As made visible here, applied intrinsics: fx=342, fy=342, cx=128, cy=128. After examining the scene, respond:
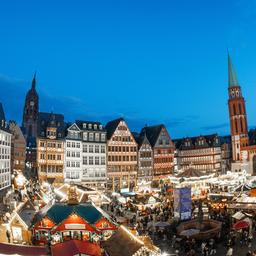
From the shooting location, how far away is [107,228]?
2242 cm

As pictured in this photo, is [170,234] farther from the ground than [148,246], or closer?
closer

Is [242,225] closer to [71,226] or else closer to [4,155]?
[71,226]

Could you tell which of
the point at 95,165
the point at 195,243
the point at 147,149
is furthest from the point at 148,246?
the point at 147,149

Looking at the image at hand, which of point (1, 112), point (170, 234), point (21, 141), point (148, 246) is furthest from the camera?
point (21, 141)

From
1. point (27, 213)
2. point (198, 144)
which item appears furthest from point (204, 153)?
point (27, 213)

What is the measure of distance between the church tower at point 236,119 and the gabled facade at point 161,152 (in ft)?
71.3

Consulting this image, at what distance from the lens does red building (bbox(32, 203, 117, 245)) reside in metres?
21.9

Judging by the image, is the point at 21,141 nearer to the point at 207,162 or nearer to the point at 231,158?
the point at 207,162

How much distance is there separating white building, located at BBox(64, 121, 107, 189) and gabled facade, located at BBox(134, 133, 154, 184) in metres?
8.57

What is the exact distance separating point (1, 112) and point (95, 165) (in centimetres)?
2059

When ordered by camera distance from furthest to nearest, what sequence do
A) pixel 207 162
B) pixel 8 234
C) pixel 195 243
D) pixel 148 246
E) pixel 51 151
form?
pixel 207 162 < pixel 51 151 < pixel 195 243 < pixel 8 234 < pixel 148 246

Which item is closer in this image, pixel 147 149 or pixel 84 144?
pixel 84 144

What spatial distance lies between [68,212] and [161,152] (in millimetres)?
54381

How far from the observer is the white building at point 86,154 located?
63531 millimetres
